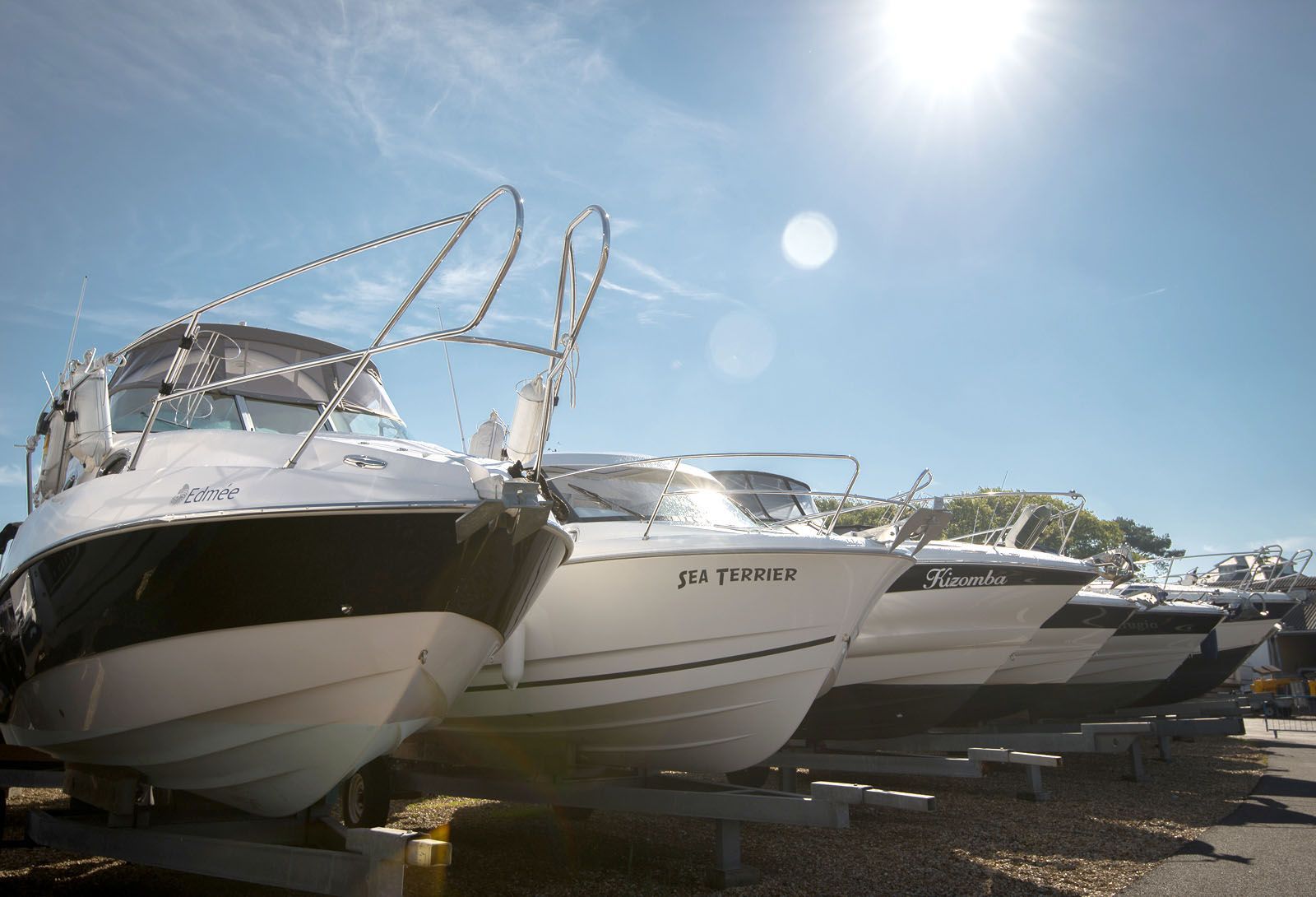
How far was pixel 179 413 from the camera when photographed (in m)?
4.89

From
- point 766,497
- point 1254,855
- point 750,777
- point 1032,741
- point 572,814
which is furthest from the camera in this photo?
point 766,497

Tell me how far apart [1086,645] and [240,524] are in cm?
931

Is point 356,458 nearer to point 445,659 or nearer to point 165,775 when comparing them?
point 445,659

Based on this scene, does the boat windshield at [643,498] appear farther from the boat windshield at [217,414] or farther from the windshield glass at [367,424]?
the boat windshield at [217,414]

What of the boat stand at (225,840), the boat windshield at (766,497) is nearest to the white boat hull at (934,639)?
the boat windshield at (766,497)

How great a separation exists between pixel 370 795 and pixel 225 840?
1.20 meters

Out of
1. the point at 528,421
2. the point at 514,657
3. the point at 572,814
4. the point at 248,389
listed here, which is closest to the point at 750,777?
the point at 572,814

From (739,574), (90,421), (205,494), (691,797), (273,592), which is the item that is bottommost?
(691,797)

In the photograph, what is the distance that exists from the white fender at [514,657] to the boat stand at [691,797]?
802mm

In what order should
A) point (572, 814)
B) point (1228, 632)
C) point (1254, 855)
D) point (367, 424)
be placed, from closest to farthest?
point (1254, 855) < point (367, 424) < point (572, 814) < point (1228, 632)

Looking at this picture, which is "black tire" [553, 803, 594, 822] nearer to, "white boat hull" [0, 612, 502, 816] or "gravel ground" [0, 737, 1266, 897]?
"gravel ground" [0, 737, 1266, 897]

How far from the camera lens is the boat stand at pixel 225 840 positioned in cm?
340

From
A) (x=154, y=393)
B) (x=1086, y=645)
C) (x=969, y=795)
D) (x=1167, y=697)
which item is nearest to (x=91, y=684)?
(x=154, y=393)

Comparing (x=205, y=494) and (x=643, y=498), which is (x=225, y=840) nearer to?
(x=205, y=494)
